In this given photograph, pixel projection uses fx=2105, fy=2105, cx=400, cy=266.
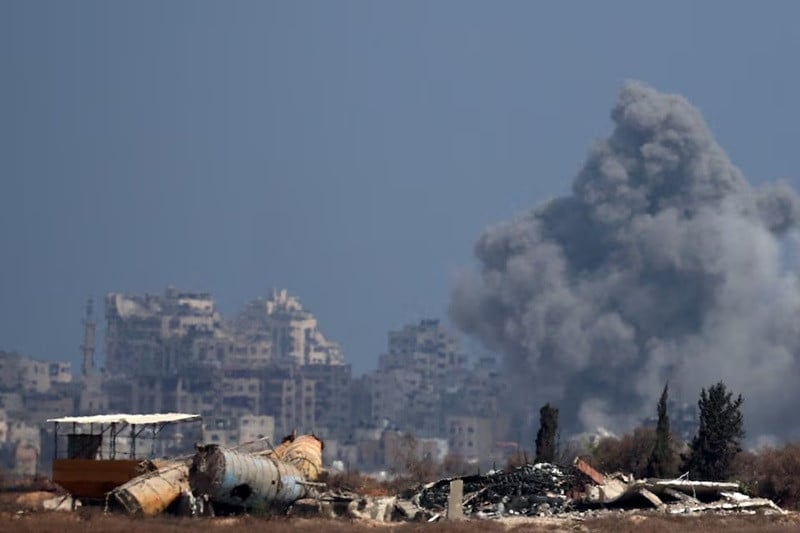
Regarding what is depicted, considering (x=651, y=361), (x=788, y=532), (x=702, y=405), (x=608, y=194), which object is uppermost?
(x=608, y=194)

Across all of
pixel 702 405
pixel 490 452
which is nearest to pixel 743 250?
pixel 490 452

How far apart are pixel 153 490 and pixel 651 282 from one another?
459 ft

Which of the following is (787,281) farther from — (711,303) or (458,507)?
(458,507)

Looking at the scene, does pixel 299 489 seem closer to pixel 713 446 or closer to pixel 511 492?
pixel 511 492

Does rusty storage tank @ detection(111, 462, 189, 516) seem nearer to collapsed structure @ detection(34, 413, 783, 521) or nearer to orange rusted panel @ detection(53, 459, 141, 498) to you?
collapsed structure @ detection(34, 413, 783, 521)

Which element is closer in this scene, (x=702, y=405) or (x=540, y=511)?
(x=540, y=511)

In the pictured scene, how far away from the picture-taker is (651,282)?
607ft

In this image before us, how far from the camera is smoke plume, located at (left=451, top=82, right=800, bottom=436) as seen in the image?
17775cm

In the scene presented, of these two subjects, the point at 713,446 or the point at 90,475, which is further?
the point at 713,446

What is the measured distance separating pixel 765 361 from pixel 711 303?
271 inches

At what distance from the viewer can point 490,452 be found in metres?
195

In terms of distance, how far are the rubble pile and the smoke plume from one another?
123 m

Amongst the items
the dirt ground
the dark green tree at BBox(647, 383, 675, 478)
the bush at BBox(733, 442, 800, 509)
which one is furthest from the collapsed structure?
the dark green tree at BBox(647, 383, 675, 478)

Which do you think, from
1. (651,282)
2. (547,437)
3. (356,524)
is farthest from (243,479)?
(651,282)
